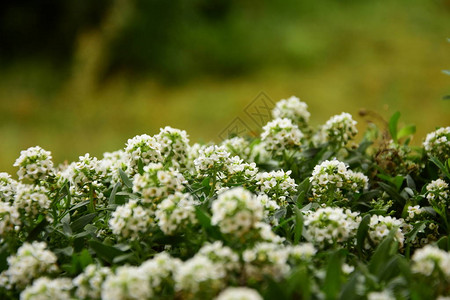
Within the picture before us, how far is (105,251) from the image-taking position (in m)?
1.64

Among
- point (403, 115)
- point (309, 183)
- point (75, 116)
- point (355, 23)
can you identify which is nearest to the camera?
point (309, 183)

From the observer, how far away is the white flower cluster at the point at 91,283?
4.52 ft

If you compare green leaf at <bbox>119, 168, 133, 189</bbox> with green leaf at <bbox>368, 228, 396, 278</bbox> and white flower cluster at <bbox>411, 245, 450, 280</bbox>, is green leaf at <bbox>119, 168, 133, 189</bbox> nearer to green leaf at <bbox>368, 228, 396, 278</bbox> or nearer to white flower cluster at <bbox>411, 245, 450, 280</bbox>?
green leaf at <bbox>368, 228, 396, 278</bbox>

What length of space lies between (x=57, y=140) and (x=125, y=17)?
6.86ft

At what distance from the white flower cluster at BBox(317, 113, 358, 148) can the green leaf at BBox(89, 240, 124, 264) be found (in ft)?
4.30

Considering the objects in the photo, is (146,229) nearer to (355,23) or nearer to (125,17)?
(125,17)

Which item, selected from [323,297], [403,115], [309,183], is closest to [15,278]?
[323,297]

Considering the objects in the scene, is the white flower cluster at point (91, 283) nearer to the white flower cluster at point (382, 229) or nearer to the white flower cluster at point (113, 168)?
the white flower cluster at point (113, 168)

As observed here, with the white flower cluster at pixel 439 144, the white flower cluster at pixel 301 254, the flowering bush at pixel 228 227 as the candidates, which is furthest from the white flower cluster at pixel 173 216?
the white flower cluster at pixel 439 144

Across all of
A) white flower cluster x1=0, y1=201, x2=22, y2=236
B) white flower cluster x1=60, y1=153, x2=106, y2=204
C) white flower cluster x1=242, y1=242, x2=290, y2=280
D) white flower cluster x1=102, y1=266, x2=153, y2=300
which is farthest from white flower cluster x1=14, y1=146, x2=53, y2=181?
white flower cluster x1=242, y1=242, x2=290, y2=280

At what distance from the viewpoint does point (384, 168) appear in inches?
98.3

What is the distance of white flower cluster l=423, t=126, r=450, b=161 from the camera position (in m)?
2.26

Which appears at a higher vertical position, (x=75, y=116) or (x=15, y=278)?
(x=75, y=116)

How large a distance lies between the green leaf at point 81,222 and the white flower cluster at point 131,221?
14.0 inches
